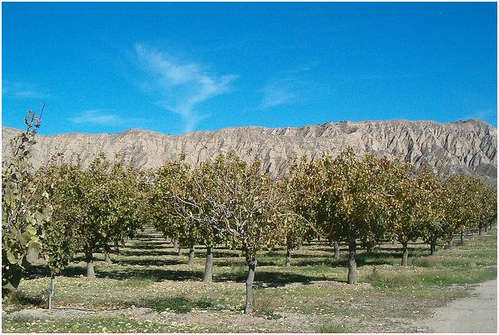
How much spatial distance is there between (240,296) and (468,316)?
38.9ft

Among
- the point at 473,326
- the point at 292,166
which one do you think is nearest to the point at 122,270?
the point at 292,166

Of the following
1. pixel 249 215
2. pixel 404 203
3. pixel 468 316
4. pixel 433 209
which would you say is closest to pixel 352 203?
pixel 404 203

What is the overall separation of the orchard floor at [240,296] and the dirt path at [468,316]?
1.72 feet

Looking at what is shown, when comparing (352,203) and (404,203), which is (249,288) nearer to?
(352,203)

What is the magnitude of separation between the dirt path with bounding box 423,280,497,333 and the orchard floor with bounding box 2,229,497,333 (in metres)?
0.52

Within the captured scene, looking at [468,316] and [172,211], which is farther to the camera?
[172,211]

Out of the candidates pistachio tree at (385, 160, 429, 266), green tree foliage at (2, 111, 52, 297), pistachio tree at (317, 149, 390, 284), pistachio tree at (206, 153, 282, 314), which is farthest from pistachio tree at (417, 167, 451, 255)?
green tree foliage at (2, 111, 52, 297)

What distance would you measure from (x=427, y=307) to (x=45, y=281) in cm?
2442

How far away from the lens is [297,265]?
48906mm

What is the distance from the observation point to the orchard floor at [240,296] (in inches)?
793

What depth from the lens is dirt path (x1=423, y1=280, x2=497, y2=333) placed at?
65.2 ft

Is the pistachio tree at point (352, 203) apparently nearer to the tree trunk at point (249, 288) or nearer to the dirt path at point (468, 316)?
the dirt path at point (468, 316)

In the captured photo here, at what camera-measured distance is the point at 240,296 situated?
28922 millimetres

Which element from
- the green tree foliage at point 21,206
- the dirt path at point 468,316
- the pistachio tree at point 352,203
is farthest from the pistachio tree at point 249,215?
the green tree foliage at point 21,206
